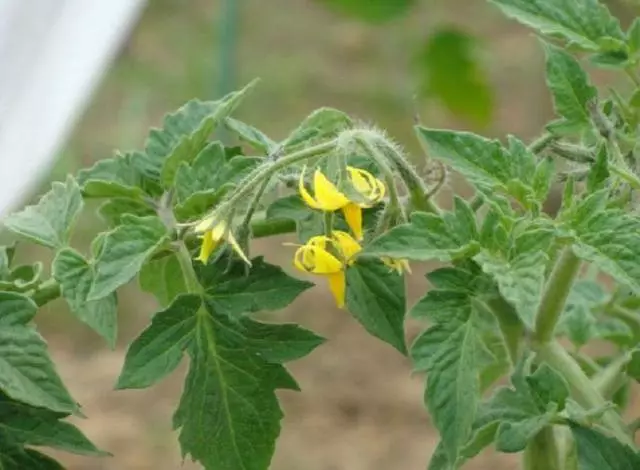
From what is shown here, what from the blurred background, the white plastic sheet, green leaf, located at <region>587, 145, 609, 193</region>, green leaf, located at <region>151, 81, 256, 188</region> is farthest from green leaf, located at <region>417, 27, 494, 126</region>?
green leaf, located at <region>587, 145, 609, 193</region>

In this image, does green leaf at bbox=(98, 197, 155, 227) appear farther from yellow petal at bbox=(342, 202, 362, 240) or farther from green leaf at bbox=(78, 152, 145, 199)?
yellow petal at bbox=(342, 202, 362, 240)

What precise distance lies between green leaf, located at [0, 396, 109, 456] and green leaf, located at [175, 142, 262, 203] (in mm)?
142

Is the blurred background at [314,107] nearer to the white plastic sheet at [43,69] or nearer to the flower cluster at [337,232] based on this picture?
the white plastic sheet at [43,69]

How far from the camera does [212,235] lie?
1.97ft

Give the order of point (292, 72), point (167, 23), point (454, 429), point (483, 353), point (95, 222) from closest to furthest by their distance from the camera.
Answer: point (454, 429)
point (483, 353)
point (95, 222)
point (292, 72)
point (167, 23)

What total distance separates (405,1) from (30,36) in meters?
0.71

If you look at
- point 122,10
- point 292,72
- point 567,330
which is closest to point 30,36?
point 122,10

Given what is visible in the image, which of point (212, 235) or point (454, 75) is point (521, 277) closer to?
point (212, 235)

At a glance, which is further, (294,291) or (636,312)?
(636,312)

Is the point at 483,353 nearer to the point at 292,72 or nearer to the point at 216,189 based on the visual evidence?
the point at 216,189

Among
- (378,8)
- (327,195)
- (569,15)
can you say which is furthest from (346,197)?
(378,8)

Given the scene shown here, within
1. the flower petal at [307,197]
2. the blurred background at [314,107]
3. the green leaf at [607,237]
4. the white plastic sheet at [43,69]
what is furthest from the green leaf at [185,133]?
the white plastic sheet at [43,69]

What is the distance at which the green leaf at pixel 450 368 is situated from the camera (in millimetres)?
573

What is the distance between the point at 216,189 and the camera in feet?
2.16
